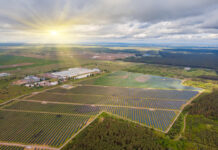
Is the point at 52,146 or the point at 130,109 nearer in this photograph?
the point at 52,146

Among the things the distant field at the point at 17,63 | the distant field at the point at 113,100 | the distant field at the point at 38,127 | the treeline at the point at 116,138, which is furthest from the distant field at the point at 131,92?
the distant field at the point at 17,63

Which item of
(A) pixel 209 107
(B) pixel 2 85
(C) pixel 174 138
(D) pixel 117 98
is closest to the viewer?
(C) pixel 174 138

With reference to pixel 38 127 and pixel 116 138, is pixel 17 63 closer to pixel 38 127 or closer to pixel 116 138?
pixel 38 127

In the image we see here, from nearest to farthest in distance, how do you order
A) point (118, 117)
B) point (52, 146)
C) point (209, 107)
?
point (52, 146)
point (118, 117)
point (209, 107)

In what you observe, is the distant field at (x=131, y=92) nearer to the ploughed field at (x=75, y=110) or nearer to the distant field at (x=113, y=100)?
the ploughed field at (x=75, y=110)

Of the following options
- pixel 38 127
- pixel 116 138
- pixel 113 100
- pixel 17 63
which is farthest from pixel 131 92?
pixel 17 63

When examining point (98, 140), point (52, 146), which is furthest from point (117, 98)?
point (52, 146)

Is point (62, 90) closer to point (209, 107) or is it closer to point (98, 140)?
point (98, 140)
